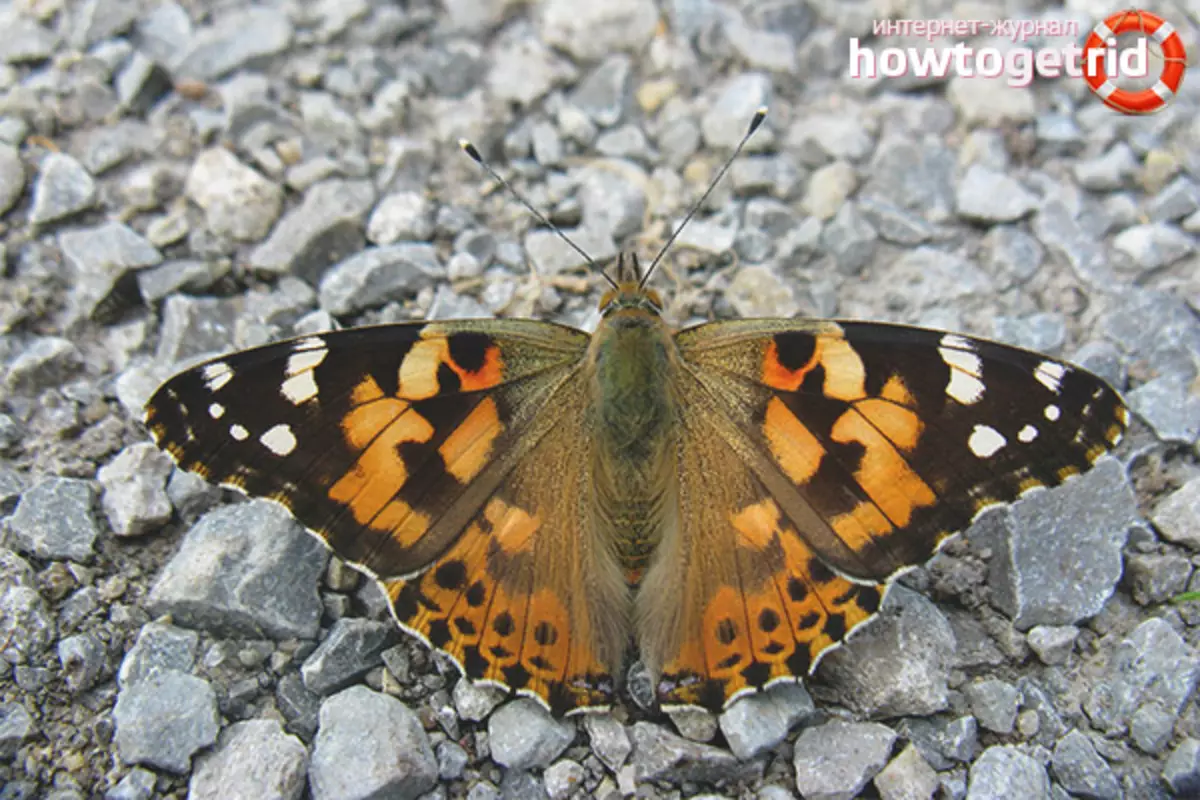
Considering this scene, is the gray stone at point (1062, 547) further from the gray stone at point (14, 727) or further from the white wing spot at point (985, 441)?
the gray stone at point (14, 727)

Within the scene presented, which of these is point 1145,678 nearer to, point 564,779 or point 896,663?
point 896,663

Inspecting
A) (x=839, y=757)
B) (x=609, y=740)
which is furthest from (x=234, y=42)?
(x=839, y=757)

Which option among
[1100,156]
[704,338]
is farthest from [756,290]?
[1100,156]

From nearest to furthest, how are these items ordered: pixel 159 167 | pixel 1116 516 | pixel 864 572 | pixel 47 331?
pixel 864 572 < pixel 1116 516 < pixel 47 331 < pixel 159 167

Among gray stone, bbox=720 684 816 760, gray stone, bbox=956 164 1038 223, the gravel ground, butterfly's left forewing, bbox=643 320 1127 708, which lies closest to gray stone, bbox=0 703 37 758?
the gravel ground

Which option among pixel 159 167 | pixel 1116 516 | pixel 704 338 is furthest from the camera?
pixel 159 167

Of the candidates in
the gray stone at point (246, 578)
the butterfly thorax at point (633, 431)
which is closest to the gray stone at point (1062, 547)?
the butterfly thorax at point (633, 431)

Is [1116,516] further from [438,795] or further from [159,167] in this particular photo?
[159,167]
